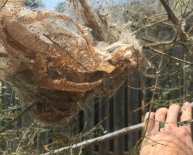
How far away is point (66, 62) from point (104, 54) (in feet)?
0.32

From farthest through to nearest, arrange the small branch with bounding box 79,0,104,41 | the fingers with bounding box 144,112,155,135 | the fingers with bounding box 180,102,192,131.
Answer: the fingers with bounding box 144,112,155,135, the fingers with bounding box 180,102,192,131, the small branch with bounding box 79,0,104,41

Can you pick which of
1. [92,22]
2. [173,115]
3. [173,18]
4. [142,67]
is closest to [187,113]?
[173,115]

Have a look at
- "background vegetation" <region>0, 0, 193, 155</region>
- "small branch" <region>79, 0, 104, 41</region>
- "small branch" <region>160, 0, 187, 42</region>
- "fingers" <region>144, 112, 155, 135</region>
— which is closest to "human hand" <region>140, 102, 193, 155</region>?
"fingers" <region>144, 112, 155, 135</region>

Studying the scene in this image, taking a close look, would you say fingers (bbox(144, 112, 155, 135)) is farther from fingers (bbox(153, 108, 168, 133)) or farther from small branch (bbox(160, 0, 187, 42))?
small branch (bbox(160, 0, 187, 42))

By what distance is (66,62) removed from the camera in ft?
3.48

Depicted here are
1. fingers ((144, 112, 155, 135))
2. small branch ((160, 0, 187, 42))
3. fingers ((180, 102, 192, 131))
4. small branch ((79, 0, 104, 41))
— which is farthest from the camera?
small branch ((160, 0, 187, 42))

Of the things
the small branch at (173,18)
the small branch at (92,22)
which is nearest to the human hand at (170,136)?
the small branch at (92,22)

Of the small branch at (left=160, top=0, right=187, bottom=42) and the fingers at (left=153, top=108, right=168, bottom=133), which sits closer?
the fingers at (left=153, top=108, right=168, bottom=133)

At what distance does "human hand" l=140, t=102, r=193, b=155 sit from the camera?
1.34 metres

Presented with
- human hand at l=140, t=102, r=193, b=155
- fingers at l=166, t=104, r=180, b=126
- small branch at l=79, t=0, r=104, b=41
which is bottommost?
human hand at l=140, t=102, r=193, b=155

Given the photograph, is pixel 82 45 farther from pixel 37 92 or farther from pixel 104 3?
pixel 104 3

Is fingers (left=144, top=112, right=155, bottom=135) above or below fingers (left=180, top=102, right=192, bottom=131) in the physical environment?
below

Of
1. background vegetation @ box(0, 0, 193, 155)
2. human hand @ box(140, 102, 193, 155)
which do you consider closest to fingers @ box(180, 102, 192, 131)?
human hand @ box(140, 102, 193, 155)

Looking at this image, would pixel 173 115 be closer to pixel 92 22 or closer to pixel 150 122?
pixel 150 122
